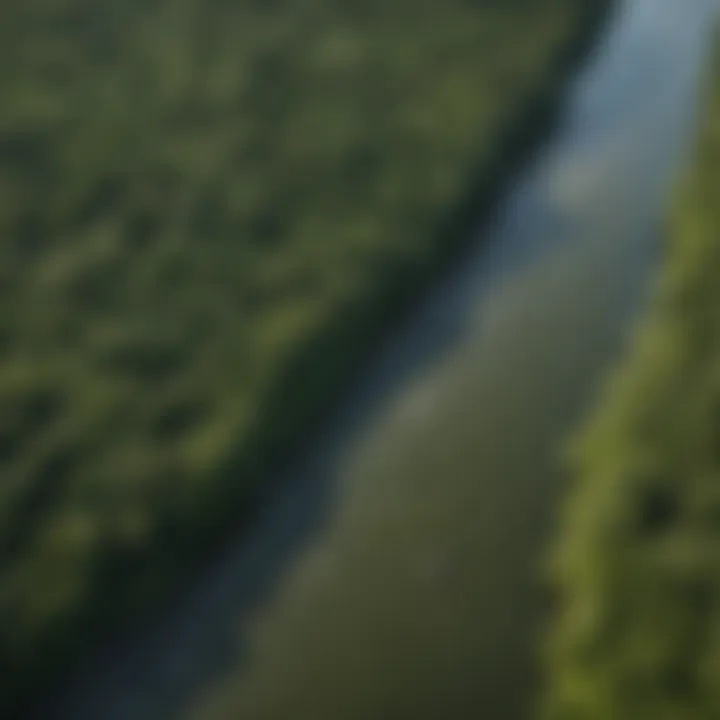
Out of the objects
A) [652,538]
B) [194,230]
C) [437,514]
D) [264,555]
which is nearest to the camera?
[652,538]

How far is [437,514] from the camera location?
1678 cm

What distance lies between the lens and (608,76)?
25375mm

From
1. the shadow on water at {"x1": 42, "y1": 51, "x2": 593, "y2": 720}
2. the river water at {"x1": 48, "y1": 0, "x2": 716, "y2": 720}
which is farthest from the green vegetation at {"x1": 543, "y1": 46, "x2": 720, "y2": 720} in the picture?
the shadow on water at {"x1": 42, "y1": 51, "x2": 593, "y2": 720}

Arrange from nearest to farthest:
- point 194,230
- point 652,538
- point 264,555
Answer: point 652,538
point 264,555
point 194,230

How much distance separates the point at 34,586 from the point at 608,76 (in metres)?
15.2

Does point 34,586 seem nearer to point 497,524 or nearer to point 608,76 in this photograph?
point 497,524

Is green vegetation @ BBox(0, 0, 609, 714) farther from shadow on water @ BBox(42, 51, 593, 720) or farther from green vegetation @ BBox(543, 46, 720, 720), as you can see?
green vegetation @ BBox(543, 46, 720, 720)

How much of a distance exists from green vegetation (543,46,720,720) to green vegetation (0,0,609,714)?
3955 mm

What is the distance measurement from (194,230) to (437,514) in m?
6.41

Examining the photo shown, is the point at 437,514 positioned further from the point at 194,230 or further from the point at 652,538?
the point at 194,230

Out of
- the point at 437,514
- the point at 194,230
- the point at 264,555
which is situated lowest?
the point at 437,514

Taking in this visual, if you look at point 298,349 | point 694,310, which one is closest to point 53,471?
point 298,349

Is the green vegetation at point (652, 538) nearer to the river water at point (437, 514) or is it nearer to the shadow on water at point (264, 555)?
the river water at point (437, 514)

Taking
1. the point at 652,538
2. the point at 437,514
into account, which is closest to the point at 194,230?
the point at 437,514
